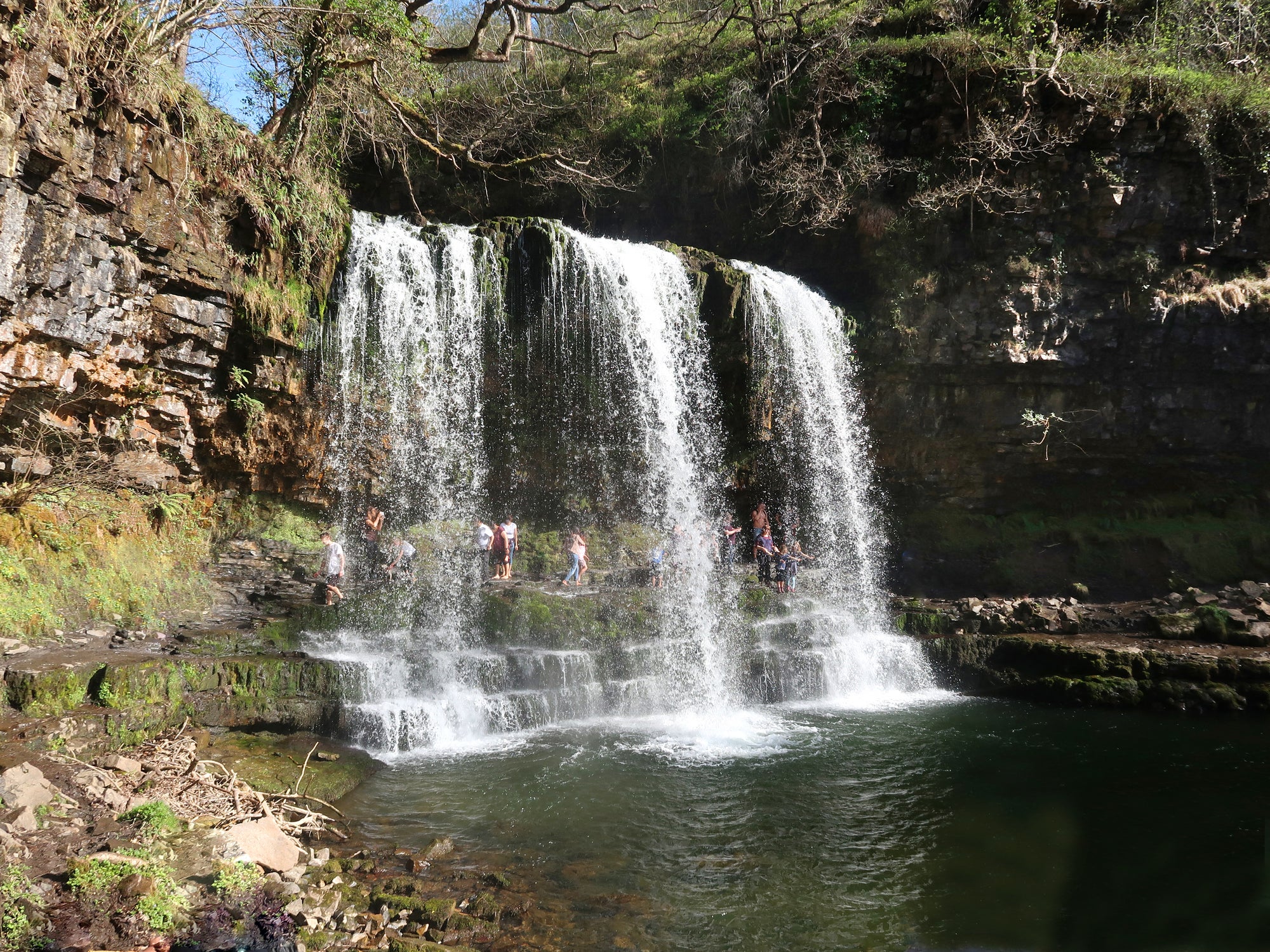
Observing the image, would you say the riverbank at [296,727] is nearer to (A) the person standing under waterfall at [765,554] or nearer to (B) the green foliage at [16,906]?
(B) the green foliage at [16,906]

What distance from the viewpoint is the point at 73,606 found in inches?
343

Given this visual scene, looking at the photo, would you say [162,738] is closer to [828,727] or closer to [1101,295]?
[828,727]

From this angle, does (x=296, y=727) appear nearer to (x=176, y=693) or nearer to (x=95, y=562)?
(x=176, y=693)

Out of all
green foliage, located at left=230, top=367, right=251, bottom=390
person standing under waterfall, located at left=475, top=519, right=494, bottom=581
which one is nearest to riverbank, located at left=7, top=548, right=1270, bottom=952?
person standing under waterfall, located at left=475, top=519, right=494, bottom=581

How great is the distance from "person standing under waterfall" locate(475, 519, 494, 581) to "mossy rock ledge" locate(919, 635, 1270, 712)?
761 cm

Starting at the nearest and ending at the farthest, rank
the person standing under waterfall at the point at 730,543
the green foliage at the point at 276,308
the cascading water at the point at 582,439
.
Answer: the cascading water at the point at 582,439
the green foliage at the point at 276,308
the person standing under waterfall at the point at 730,543

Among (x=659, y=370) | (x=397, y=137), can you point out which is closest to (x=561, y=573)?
(x=659, y=370)

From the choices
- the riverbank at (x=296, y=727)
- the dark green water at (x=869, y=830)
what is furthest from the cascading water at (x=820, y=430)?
the dark green water at (x=869, y=830)

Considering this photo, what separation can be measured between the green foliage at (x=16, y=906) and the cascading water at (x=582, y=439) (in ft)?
17.4

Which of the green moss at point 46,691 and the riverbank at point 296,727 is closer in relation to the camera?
the riverbank at point 296,727

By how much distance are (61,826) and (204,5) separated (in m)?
9.27

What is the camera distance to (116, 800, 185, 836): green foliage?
469 cm

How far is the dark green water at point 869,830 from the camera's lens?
15.2 feet

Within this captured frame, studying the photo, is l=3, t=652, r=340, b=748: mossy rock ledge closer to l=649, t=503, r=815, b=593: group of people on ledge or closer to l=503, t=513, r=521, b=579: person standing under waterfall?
l=503, t=513, r=521, b=579: person standing under waterfall
